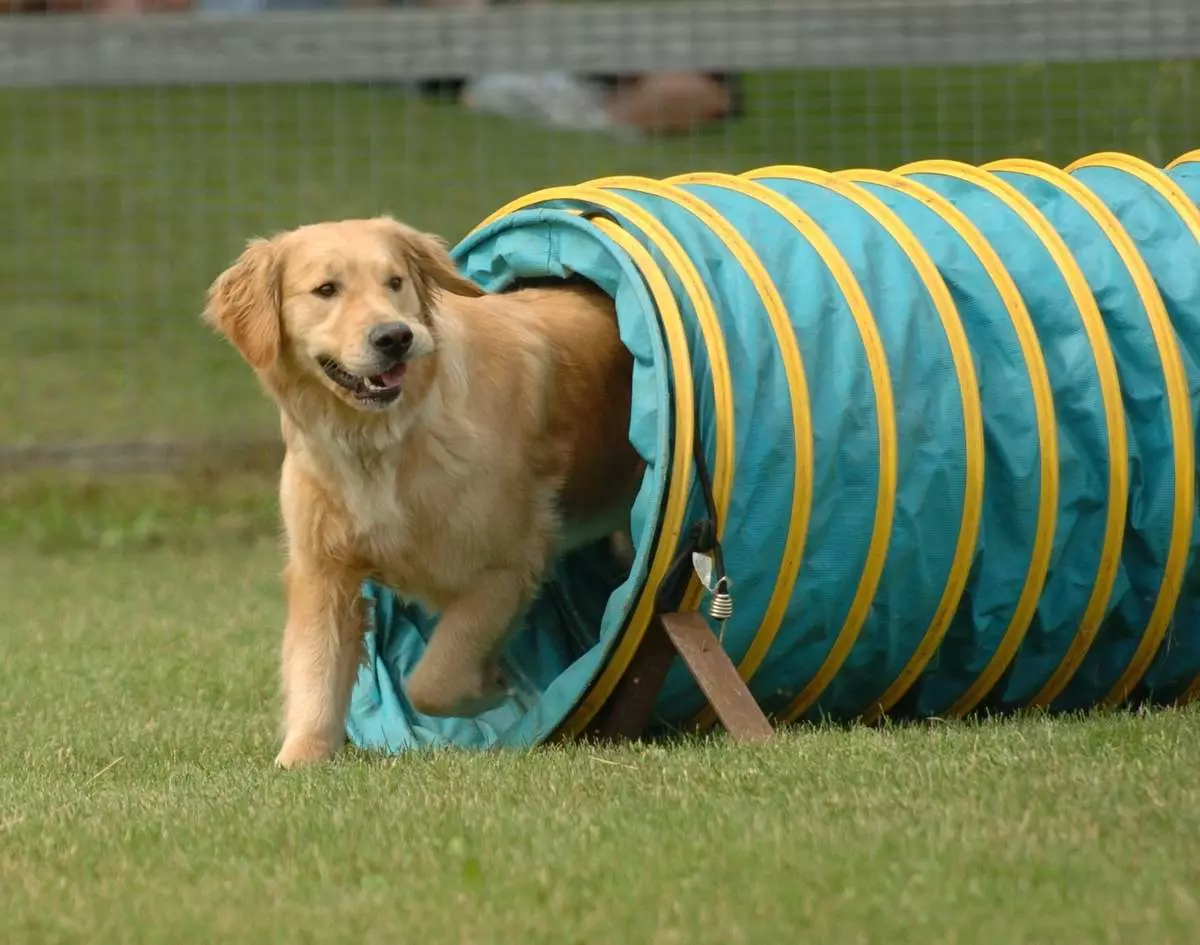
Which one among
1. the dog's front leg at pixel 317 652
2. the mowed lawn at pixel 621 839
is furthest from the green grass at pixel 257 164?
the mowed lawn at pixel 621 839

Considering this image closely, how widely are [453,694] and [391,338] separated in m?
0.85

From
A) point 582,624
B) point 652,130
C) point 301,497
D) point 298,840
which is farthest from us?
point 652,130

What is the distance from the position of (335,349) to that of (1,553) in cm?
450

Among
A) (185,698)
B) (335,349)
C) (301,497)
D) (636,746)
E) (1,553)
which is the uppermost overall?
(335,349)

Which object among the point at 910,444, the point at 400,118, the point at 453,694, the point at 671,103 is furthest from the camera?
the point at 671,103

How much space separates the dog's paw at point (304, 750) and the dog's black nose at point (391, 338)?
0.92 meters

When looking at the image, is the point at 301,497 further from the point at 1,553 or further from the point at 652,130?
the point at 652,130

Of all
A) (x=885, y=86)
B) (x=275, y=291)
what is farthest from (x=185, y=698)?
(x=885, y=86)

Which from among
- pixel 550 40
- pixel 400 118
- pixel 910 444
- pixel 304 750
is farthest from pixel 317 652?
pixel 400 118

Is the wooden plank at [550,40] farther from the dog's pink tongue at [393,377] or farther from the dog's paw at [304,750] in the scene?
the dog's paw at [304,750]

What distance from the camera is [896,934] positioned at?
2934 mm

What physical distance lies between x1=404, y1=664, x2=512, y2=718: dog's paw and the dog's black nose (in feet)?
2.53

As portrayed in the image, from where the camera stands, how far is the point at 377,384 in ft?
14.9

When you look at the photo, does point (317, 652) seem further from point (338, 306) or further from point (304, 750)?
point (338, 306)
